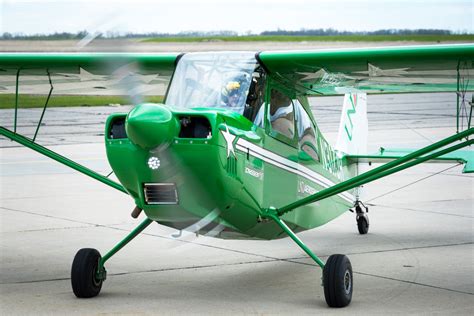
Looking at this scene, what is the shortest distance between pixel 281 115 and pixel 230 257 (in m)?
1.88

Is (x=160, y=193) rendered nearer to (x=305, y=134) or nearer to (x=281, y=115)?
(x=281, y=115)

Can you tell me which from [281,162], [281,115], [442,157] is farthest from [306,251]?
[442,157]

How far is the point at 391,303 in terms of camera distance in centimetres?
784

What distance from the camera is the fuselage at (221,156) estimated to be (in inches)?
275

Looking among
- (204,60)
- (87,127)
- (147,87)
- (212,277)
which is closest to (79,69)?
(147,87)

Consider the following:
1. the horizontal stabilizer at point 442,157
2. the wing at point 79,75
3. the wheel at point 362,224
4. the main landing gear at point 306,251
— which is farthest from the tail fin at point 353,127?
the main landing gear at point 306,251

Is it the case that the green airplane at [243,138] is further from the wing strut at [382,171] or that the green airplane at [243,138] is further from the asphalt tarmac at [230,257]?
the asphalt tarmac at [230,257]

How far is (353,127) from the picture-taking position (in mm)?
11797

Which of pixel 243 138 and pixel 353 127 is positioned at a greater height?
pixel 243 138

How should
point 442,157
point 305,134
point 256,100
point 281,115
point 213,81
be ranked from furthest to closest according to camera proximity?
point 442,157 < point 305,134 < point 281,115 < point 256,100 < point 213,81

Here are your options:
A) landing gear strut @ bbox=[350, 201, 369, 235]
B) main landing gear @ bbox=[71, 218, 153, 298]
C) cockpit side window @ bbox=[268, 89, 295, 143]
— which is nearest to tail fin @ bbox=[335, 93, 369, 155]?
landing gear strut @ bbox=[350, 201, 369, 235]

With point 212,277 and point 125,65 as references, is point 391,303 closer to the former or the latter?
point 212,277

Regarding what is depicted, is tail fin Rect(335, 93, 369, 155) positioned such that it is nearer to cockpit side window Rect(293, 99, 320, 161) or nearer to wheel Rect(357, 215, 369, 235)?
wheel Rect(357, 215, 369, 235)

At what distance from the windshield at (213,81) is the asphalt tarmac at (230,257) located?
1.15 m
